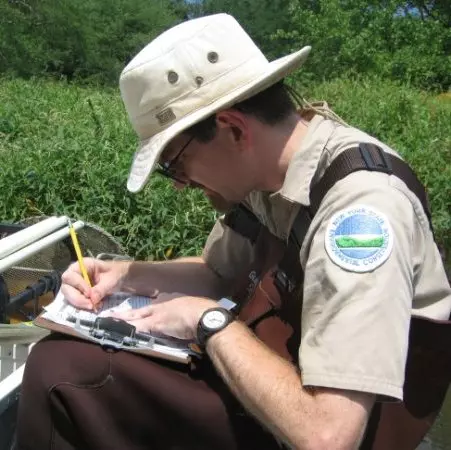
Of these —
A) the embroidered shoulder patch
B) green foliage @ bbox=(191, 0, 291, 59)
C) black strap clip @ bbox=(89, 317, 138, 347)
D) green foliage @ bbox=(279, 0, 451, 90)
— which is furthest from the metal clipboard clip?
green foliage @ bbox=(191, 0, 291, 59)

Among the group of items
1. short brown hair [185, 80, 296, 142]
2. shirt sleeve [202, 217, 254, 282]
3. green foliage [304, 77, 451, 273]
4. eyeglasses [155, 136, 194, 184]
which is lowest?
green foliage [304, 77, 451, 273]

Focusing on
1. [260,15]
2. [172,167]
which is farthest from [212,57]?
[260,15]

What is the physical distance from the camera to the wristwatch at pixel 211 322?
1.73 metres

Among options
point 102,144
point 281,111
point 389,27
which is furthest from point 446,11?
point 281,111

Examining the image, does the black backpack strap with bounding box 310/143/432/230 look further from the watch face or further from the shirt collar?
the watch face

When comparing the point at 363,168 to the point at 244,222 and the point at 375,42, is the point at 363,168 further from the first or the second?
the point at 375,42

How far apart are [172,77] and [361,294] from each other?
73 cm

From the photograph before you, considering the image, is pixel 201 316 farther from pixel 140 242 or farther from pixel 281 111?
pixel 140 242

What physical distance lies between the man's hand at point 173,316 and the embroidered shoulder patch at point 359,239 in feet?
1.44

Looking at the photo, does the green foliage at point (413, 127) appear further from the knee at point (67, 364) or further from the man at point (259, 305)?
the knee at point (67, 364)

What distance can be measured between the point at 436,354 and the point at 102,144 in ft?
12.4

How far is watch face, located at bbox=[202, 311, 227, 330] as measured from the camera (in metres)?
1.74

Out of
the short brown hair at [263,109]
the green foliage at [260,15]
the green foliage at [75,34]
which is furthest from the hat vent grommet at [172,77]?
the green foliage at [260,15]

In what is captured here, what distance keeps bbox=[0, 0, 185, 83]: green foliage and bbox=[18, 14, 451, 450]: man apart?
20.8m
